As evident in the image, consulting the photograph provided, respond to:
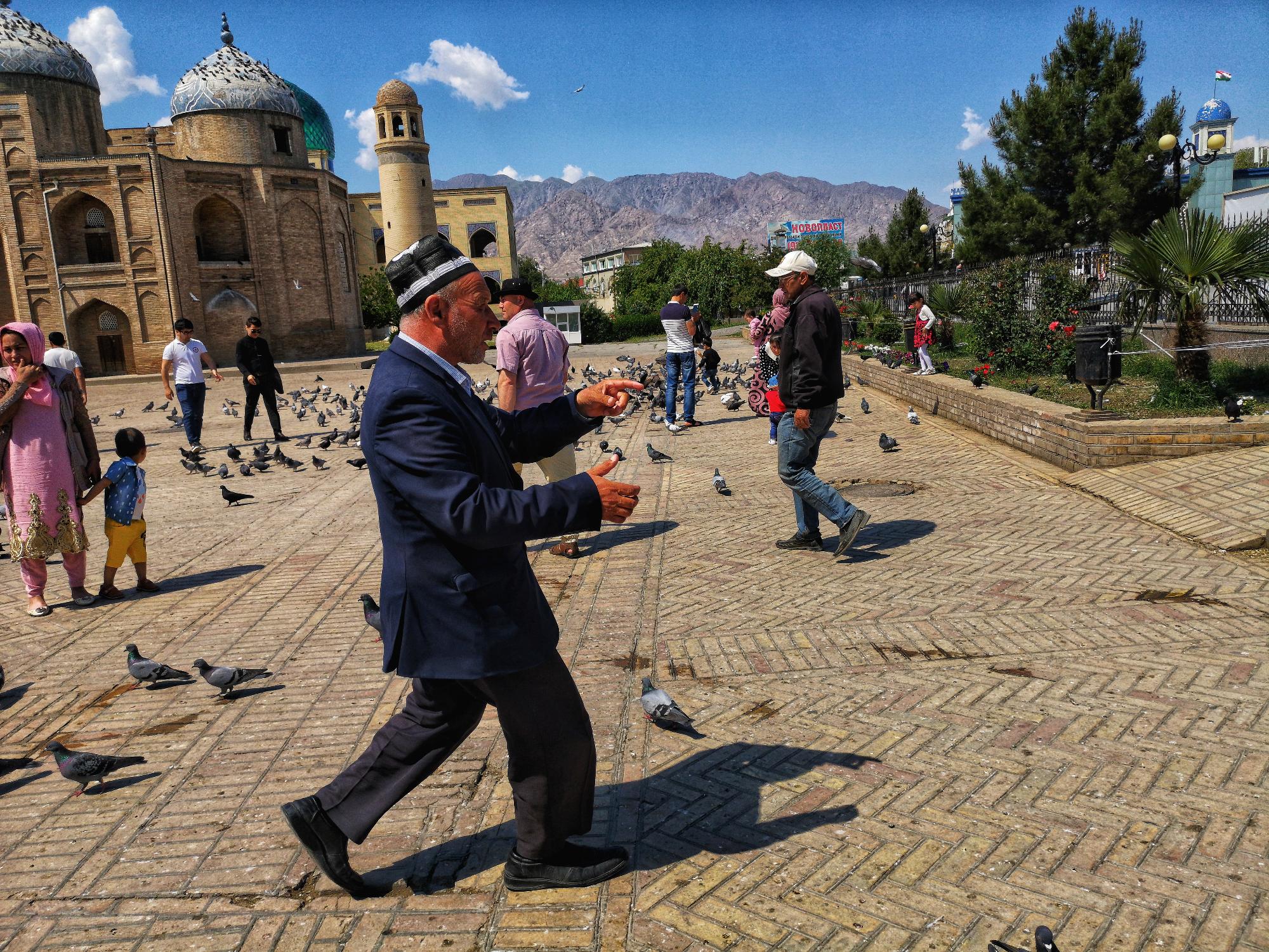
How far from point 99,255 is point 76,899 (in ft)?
139

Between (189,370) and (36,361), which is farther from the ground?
(36,361)

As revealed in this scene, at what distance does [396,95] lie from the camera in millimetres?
56250

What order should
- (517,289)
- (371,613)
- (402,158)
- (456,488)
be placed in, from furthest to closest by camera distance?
(402,158) < (517,289) < (371,613) < (456,488)

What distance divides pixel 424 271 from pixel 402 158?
5747 centimetres

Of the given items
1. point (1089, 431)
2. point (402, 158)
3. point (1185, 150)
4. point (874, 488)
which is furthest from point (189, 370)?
point (402, 158)

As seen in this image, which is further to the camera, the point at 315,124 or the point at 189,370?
the point at 315,124

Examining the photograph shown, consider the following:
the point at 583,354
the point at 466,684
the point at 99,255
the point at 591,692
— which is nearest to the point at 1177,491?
the point at 591,692

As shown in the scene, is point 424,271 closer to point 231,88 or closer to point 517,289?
point 517,289

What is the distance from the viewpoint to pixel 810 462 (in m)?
6.73

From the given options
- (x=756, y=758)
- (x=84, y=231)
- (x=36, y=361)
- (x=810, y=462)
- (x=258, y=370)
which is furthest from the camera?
(x=84, y=231)

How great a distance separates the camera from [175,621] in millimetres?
6402

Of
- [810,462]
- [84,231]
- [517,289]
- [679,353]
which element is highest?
[84,231]

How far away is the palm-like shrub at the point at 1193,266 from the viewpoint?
9.96 m

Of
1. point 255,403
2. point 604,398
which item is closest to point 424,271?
point 604,398
